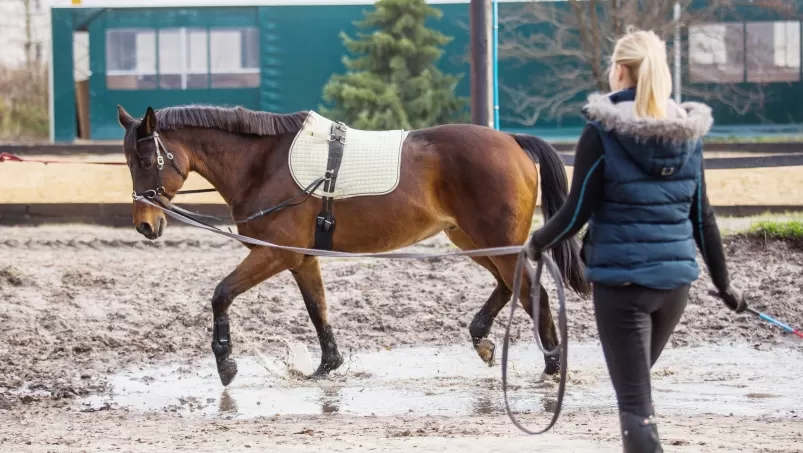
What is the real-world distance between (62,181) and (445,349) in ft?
28.2

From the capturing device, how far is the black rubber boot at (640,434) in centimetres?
389

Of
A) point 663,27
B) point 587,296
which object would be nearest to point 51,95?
point 663,27

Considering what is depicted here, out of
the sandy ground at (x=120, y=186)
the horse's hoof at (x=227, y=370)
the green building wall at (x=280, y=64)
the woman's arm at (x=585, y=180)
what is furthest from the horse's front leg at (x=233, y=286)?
the green building wall at (x=280, y=64)

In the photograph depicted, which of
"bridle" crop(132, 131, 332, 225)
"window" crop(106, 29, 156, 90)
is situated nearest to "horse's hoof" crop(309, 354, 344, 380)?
"bridle" crop(132, 131, 332, 225)

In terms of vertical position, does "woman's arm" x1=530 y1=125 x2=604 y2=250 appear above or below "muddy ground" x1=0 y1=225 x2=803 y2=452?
above

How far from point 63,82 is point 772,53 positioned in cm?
1489

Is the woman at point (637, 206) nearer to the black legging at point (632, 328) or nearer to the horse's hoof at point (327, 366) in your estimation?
the black legging at point (632, 328)

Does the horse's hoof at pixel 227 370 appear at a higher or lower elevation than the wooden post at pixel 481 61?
lower

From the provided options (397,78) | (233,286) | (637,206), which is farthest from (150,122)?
(397,78)

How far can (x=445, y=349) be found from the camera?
8031 mm

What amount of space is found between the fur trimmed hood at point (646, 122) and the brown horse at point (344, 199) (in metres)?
2.91

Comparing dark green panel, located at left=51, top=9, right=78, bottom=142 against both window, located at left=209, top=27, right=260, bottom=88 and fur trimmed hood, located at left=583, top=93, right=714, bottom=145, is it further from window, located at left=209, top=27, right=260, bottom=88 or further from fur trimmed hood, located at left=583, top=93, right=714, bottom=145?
fur trimmed hood, located at left=583, top=93, right=714, bottom=145

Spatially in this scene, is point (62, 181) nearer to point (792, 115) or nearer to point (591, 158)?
point (591, 158)

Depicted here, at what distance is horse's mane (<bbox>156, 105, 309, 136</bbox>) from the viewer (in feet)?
22.6
